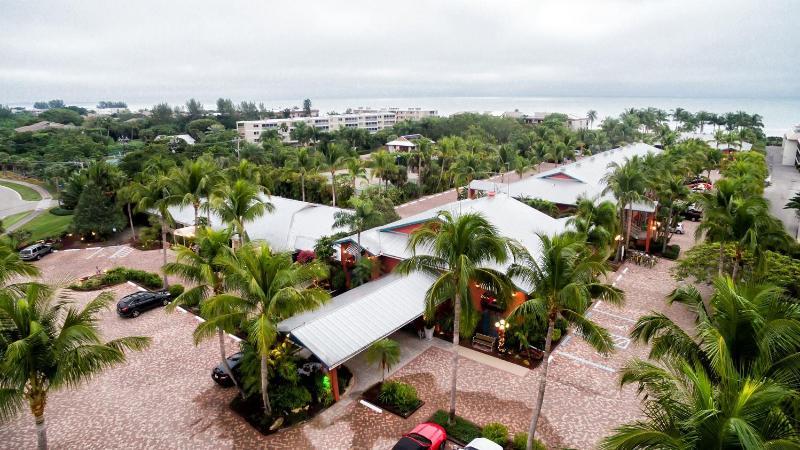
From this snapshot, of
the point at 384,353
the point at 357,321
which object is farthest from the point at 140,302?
the point at 384,353

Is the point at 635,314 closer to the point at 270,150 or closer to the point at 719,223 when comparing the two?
the point at 719,223

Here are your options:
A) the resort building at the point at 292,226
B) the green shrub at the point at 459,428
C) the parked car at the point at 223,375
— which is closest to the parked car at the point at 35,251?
the resort building at the point at 292,226

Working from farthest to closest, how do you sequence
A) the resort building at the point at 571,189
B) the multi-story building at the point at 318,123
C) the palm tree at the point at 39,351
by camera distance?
1. the multi-story building at the point at 318,123
2. the resort building at the point at 571,189
3. the palm tree at the point at 39,351

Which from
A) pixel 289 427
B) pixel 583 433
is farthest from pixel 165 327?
pixel 583 433

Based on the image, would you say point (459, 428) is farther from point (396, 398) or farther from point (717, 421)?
point (717, 421)

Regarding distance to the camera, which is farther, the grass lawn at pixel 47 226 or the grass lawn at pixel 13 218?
the grass lawn at pixel 13 218

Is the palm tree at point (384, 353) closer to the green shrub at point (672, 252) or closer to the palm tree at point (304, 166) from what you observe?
the green shrub at point (672, 252)

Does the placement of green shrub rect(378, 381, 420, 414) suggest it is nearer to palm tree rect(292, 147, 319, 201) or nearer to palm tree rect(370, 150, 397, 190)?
palm tree rect(292, 147, 319, 201)
